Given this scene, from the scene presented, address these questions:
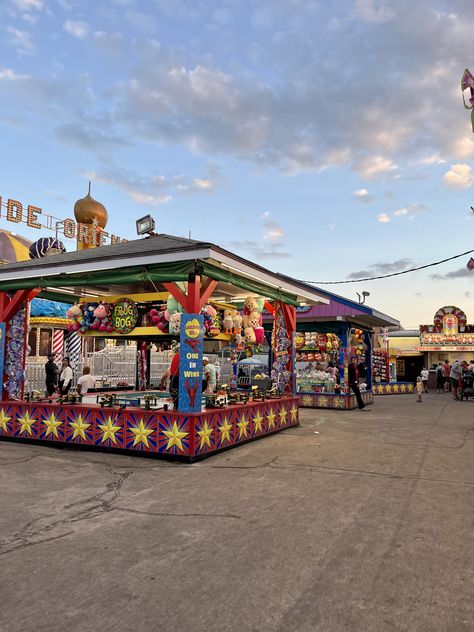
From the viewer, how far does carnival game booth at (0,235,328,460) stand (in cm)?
772

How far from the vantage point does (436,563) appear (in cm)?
374

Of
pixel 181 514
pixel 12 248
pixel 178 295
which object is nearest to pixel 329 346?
pixel 178 295

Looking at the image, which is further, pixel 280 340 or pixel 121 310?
pixel 280 340

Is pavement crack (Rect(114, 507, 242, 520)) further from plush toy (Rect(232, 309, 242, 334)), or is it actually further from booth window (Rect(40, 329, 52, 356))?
booth window (Rect(40, 329, 52, 356))

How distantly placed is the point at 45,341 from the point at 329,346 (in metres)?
18.3

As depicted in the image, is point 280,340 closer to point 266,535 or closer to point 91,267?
point 91,267

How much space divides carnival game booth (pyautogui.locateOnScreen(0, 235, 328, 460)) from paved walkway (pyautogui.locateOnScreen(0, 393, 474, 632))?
675 mm

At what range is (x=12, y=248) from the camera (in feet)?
88.7

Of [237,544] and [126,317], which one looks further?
[126,317]

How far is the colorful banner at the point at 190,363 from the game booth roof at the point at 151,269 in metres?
0.88

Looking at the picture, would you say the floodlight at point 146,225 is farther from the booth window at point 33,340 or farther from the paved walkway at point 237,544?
the booth window at point 33,340

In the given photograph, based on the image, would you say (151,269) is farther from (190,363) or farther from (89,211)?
(89,211)

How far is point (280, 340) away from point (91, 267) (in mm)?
5379

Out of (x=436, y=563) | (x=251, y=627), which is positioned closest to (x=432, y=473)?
(x=436, y=563)
